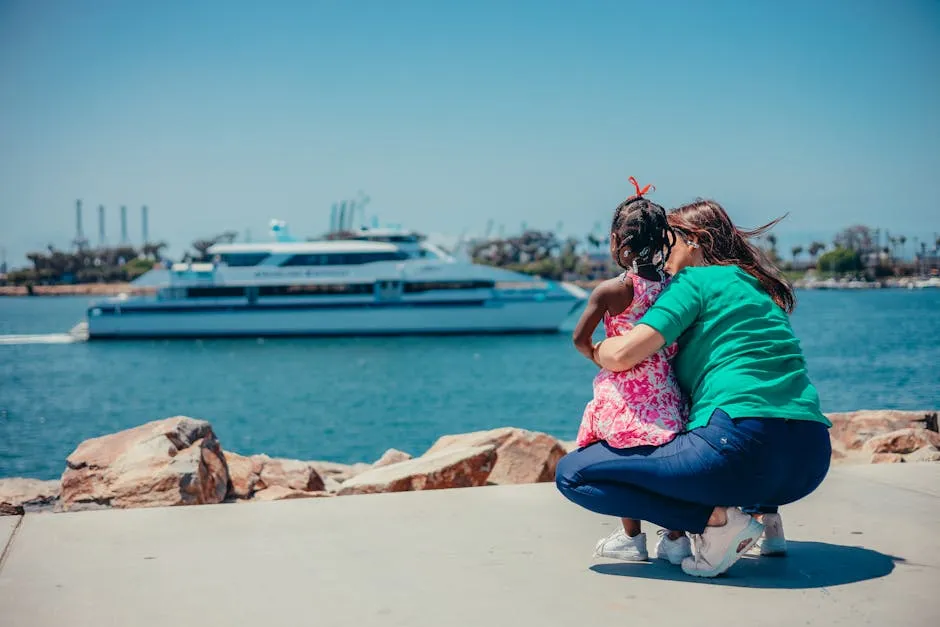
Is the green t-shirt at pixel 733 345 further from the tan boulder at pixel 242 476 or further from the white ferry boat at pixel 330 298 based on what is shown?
the white ferry boat at pixel 330 298

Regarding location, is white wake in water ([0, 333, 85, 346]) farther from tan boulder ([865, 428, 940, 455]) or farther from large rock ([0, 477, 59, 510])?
tan boulder ([865, 428, 940, 455])

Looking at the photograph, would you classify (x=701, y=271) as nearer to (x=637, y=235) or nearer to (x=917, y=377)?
(x=637, y=235)

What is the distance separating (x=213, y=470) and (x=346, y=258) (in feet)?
113

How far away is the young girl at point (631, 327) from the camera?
2.31 meters

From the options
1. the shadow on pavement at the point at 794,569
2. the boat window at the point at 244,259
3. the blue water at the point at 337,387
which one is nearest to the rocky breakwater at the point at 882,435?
the shadow on pavement at the point at 794,569

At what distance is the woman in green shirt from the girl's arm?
0.11 feet

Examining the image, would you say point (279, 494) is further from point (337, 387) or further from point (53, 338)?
point (53, 338)

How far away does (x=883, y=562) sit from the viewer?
2480 mm

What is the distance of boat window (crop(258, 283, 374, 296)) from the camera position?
126ft

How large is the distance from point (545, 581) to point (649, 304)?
2.21 feet

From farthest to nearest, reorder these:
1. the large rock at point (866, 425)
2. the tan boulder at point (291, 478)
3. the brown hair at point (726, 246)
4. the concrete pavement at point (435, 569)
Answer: the large rock at point (866, 425), the tan boulder at point (291, 478), the brown hair at point (726, 246), the concrete pavement at point (435, 569)

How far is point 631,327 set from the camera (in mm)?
2350

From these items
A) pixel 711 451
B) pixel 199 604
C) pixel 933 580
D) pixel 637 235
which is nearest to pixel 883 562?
pixel 933 580

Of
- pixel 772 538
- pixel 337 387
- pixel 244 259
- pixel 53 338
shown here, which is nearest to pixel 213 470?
pixel 772 538
